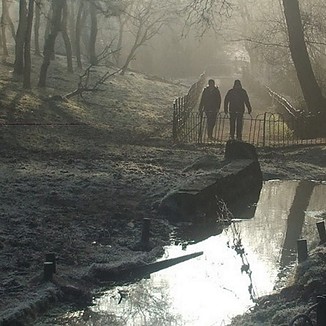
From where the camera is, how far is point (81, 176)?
1309 cm

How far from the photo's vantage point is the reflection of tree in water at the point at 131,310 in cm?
669

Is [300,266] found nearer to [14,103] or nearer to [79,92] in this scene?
[14,103]

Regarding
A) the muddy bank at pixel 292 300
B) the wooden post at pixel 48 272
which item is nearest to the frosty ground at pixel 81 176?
the wooden post at pixel 48 272

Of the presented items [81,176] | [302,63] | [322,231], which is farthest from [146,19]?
[322,231]

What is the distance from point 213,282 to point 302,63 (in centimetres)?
1624

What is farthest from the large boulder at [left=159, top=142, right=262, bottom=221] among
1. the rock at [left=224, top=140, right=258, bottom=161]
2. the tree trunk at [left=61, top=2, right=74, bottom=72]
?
the tree trunk at [left=61, top=2, right=74, bottom=72]

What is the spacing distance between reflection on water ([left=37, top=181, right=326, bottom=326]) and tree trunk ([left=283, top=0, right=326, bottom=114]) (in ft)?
38.1

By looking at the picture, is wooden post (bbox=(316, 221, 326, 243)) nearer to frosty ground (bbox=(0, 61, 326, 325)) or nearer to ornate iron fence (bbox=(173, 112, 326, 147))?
frosty ground (bbox=(0, 61, 326, 325))

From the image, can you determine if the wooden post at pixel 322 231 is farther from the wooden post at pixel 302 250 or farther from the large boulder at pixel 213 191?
the large boulder at pixel 213 191

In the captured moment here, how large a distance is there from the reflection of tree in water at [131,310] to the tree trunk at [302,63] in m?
16.0

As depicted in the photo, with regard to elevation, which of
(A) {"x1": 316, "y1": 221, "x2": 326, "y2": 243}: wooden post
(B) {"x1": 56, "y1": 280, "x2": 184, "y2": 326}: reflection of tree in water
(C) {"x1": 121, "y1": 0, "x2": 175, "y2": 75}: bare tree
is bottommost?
(B) {"x1": 56, "y1": 280, "x2": 184, "y2": 326}: reflection of tree in water

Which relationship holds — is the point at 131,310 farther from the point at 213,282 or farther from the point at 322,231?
the point at 322,231

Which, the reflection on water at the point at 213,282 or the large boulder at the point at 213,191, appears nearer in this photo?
the reflection on water at the point at 213,282

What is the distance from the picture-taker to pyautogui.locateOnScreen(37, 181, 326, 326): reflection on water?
270 inches
